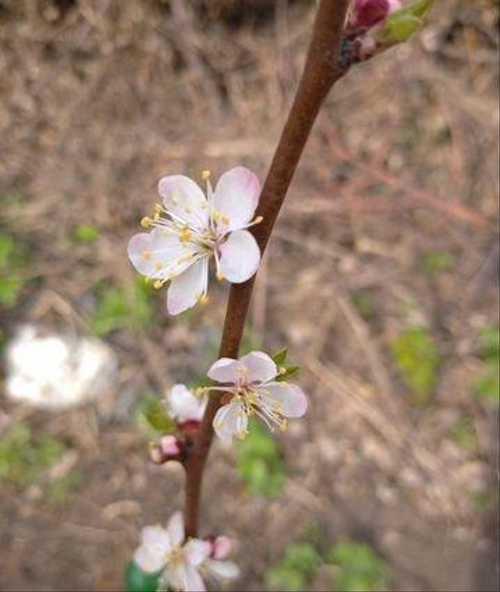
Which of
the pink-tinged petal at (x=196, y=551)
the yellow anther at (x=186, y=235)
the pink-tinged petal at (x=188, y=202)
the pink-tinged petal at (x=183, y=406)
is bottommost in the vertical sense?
the pink-tinged petal at (x=196, y=551)

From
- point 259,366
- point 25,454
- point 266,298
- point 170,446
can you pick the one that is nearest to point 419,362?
point 266,298

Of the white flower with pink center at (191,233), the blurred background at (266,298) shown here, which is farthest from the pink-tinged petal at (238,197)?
the blurred background at (266,298)

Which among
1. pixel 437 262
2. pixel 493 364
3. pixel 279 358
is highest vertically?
pixel 437 262

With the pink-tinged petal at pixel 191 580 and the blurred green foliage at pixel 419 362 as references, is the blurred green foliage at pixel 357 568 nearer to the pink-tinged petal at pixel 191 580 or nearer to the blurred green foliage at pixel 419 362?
the blurred green foliage at pixel 419 362

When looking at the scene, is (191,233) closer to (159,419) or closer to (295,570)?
(159,419)

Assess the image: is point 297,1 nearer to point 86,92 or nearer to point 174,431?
point 86,92

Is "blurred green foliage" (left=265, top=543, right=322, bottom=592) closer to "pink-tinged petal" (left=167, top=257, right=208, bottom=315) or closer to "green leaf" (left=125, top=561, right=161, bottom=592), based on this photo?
"green leaf" (left=125, top=561, right=161, bottom=592)

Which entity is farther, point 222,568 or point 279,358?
point 222,568
